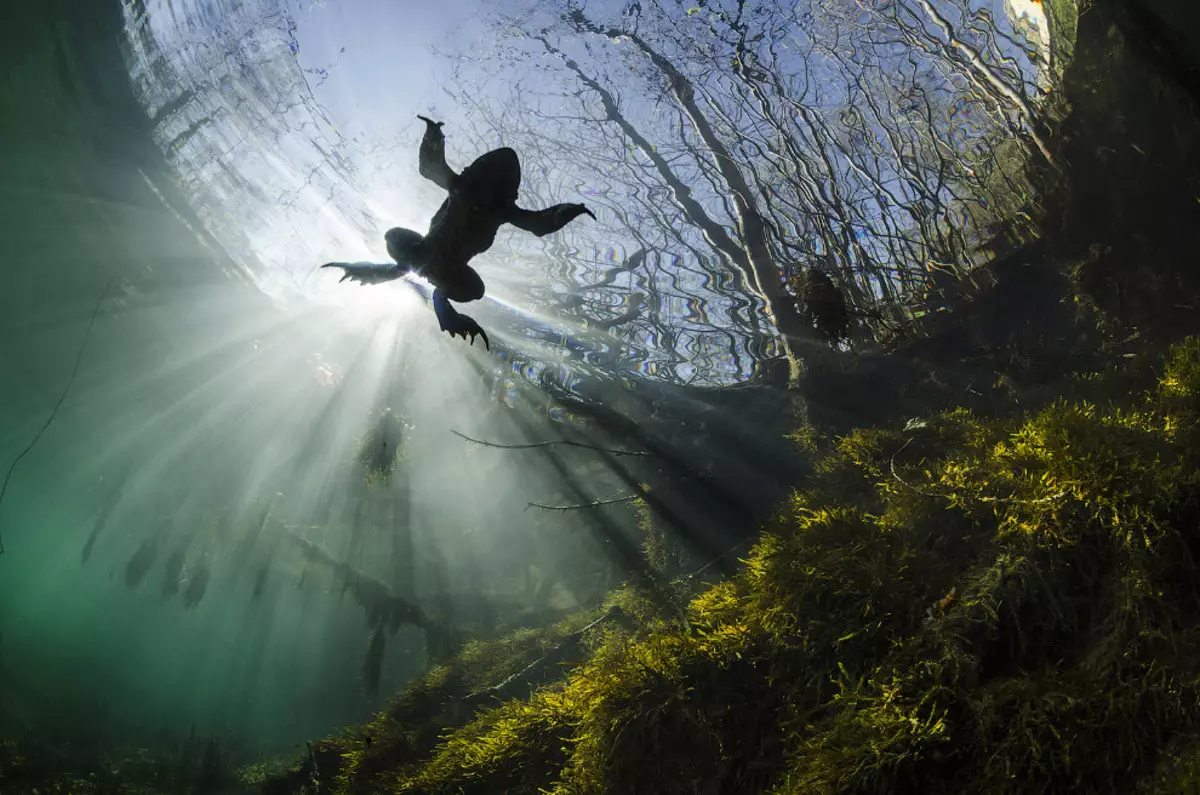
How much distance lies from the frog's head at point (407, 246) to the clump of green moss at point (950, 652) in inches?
112

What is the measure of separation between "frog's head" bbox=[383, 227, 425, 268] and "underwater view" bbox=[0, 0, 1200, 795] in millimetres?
55

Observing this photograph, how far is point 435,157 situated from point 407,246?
50 centimetres

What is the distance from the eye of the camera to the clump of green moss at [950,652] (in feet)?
5.53

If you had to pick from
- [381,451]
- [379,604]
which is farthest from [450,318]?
[379,604]

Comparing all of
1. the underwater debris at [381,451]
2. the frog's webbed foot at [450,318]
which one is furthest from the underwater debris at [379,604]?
the frog's webbed foot at [450,318]

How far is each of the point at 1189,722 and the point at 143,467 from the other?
177ft

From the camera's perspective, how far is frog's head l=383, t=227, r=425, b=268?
254 cm

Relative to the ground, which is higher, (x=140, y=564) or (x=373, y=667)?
(x=140, y=564)

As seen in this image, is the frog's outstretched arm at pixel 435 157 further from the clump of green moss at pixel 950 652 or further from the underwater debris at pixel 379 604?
the underwater debris at pixel 379 604

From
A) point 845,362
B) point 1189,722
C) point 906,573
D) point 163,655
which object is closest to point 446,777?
point 906,573

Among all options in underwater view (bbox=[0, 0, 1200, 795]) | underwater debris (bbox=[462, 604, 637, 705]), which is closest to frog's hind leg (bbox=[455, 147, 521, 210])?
underwater view (bbox=[0, 0, 1200, 795])

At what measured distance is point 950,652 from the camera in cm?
207

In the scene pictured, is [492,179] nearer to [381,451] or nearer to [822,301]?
[822,301]

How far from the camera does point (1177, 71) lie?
3.59 m
